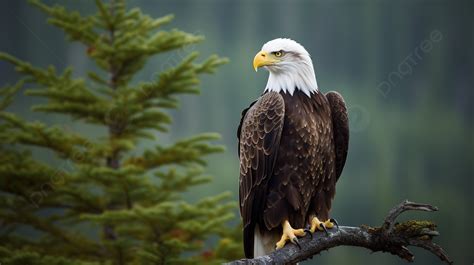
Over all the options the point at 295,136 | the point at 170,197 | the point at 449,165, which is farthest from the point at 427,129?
the point at 295,136

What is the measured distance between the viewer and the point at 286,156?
14.0 feet

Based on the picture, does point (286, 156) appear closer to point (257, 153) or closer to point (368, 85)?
point (257, 153)

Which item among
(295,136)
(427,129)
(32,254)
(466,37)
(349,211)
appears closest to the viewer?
(295,136)

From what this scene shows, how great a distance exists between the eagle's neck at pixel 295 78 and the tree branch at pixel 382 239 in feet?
2.96

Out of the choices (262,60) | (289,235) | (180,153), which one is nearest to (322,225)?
(289,235)

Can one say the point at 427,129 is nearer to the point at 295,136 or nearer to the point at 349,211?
the point at 349,211

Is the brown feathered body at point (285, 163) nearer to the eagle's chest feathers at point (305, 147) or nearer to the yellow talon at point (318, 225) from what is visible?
the eagle's chest feathers at point (305, 147)

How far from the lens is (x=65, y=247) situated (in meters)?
7.21

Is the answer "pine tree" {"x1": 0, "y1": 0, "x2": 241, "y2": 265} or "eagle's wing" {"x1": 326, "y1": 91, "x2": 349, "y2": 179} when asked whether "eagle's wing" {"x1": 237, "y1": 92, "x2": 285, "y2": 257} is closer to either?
"eagle's wing" {"x1": 326, "y1": 91, "x2": 349, "y2": 179}

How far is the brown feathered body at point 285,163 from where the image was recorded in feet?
13.9

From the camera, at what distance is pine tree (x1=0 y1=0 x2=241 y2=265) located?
678 cm

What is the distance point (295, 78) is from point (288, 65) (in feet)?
0.31

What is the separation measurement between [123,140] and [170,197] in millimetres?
964

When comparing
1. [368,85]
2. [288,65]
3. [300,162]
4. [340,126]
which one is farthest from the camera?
[368,85]
